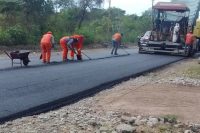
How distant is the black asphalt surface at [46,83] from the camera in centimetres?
868

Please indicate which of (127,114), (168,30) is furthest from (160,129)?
(168,30)

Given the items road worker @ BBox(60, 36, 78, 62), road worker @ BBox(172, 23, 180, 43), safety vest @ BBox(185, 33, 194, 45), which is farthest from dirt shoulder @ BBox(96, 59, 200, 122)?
road worker @ BBox(172, 23, 180, 43)

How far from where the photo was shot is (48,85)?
11141 mm

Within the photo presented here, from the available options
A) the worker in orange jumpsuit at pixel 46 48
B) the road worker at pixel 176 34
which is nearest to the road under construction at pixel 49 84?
the worker in orange jumpsuit at pixel 46 48

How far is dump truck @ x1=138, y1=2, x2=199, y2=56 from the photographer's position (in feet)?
86.5

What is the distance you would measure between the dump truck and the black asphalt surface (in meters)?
9.69

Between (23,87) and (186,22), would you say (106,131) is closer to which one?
(23,87)

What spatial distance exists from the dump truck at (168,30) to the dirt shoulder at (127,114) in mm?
14169

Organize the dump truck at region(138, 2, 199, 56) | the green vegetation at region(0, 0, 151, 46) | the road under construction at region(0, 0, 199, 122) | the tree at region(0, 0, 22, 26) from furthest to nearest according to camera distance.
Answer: the tree at region(0, 0, 22, 26)
the green vegetation at region(0, 0, 151, 46)
the dump truck at region(138, 2, 199, 56)
the road under construction at region(0, 0, 199, 122)

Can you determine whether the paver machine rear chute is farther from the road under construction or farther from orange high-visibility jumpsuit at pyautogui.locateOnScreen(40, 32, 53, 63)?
orange high-visibility jumpsuit at pyautogui.locateOnScreen(40, 32, 53, 63)

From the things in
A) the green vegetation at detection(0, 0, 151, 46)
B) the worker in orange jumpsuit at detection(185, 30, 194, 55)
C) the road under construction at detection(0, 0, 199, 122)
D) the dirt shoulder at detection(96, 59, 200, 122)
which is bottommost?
the dirt shoulder at detection(96, 59, 200, 122)

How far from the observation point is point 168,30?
2716 cm

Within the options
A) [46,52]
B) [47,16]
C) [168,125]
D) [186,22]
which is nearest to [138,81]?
[46,52]

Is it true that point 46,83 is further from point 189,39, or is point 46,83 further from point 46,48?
point 189,39
